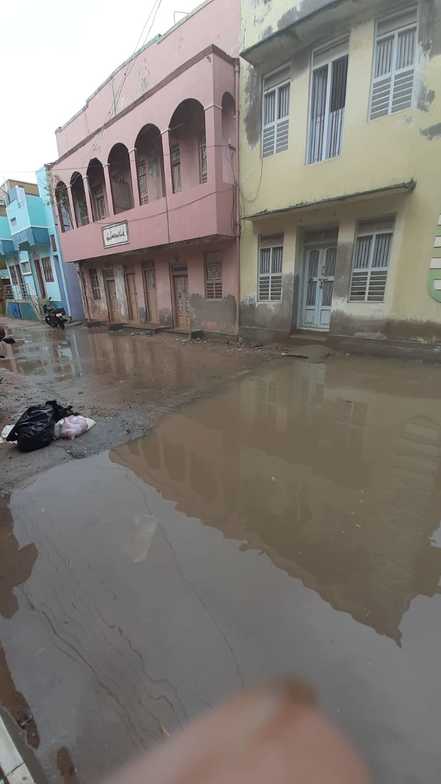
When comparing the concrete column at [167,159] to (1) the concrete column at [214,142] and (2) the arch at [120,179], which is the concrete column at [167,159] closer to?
(1) the concrete column at [214,142]

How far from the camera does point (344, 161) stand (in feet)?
24.5

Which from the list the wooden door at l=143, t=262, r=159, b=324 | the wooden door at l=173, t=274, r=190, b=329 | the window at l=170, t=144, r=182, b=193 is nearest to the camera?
the window at l=170, t=144, r=182, b=193

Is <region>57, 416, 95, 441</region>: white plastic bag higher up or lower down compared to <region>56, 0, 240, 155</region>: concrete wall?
lower down

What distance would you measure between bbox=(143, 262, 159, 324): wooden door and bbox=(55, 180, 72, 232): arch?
6054 millimetres

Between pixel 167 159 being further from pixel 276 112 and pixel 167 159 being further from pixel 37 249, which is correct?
pixel 37 249

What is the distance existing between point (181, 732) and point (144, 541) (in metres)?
1.19

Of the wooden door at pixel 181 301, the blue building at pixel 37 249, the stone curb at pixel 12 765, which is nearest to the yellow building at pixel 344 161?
the wooden door at pixel 181 301

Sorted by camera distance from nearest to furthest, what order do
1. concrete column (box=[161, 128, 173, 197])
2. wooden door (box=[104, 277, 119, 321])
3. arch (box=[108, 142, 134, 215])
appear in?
concrete column (box=[161, 128, 173, 197]), arch (box=[108, 142, 134, 215]), wooden door (box=[104, 277, 119, 321])

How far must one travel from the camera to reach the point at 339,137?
758cm

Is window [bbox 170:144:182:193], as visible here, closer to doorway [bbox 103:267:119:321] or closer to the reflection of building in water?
doorway [bbox 103:267:119:321]

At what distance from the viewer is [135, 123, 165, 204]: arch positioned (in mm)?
11797

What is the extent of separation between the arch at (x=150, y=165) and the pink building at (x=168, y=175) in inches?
1.3

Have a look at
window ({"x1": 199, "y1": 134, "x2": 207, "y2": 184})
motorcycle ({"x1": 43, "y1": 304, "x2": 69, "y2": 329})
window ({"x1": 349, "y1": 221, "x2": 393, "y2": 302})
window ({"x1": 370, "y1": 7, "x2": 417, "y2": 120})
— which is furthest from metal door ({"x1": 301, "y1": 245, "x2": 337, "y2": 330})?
motorcycle ({"x1": 43, "y1": 304, "x2": 69, "y2": 329})

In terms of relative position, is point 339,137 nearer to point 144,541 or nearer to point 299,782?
point 144,541
